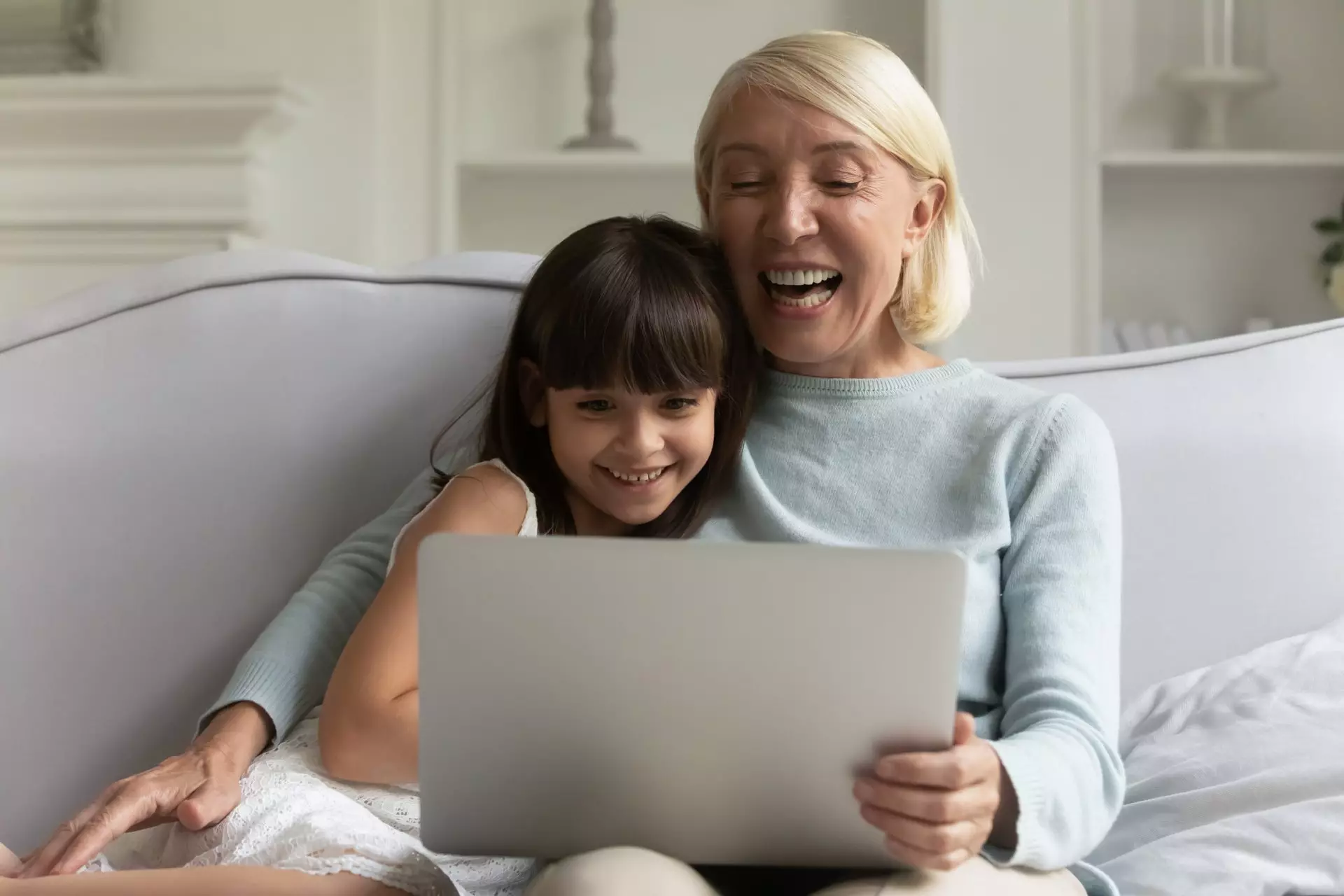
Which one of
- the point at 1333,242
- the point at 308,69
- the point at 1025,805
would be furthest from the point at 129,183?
the point at 1333,242

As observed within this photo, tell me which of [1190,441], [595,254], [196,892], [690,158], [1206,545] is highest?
[690,158]

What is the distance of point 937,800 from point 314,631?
602 millimetres

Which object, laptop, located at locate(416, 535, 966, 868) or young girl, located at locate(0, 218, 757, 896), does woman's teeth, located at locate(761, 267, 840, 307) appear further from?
laptop, located at locate(416, 535, 966, 868)

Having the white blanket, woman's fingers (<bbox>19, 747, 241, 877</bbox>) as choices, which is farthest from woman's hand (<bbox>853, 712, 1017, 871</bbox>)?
woman's fingers (<bbox>19, 747, 241, 877</bbox>)

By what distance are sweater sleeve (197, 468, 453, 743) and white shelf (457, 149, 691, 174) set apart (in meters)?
1.38

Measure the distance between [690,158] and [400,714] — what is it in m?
1.77

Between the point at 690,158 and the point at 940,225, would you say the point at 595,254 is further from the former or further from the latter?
the point at 690,158

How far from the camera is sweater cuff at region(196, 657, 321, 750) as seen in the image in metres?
1.15

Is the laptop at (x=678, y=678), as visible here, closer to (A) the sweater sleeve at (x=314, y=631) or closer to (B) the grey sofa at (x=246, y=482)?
(A) the sweater sleeve at (x=314, y=631)

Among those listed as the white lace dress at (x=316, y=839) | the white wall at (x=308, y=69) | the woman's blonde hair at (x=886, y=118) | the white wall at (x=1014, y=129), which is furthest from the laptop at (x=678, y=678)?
the white wall at (x=308, y=69)

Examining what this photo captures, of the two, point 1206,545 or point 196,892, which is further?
point 1206,545

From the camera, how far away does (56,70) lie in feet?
8.30

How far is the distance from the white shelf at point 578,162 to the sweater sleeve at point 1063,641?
1468 mm

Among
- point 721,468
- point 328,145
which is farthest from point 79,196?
point 721,468
